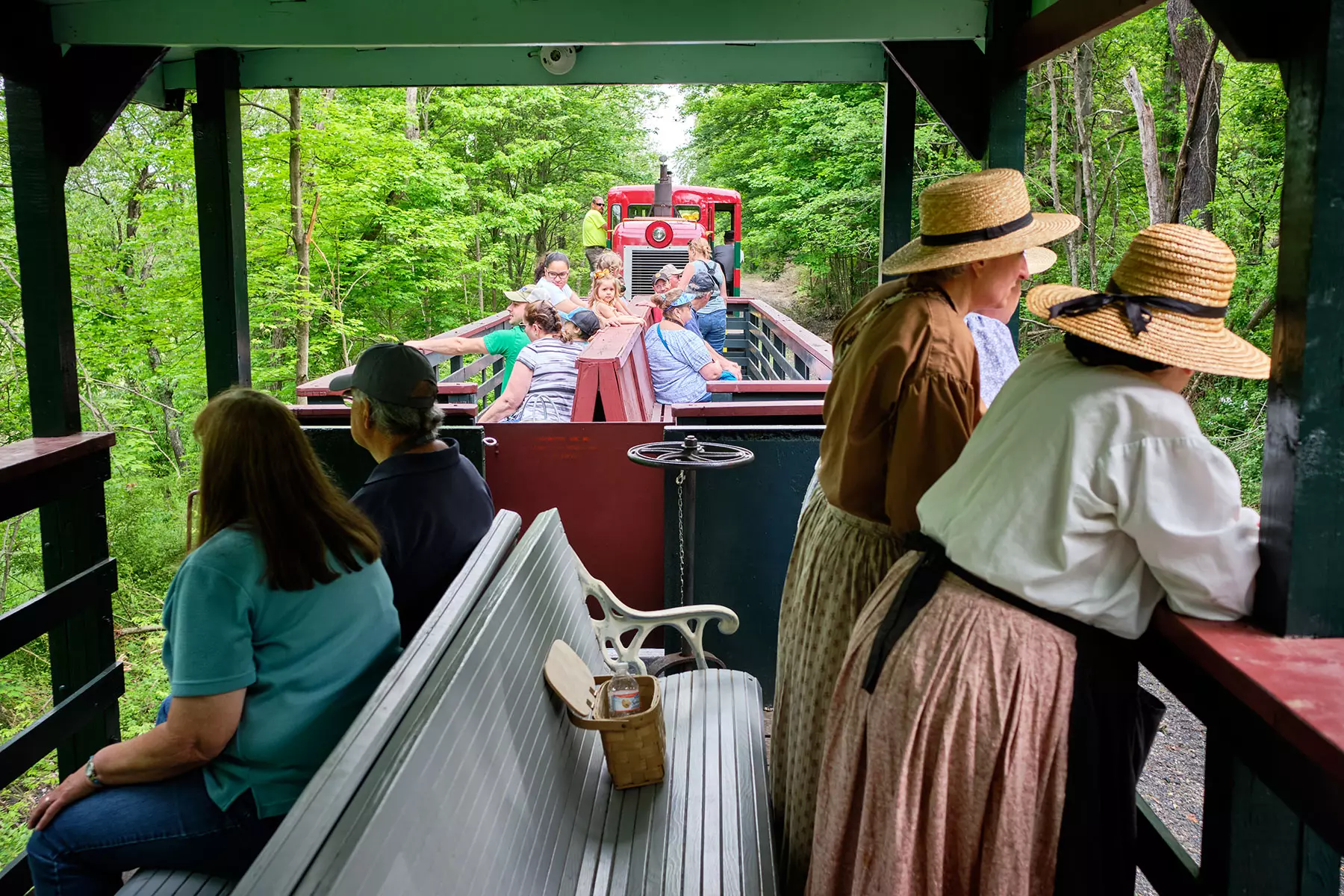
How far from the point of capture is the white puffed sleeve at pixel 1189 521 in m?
1.56

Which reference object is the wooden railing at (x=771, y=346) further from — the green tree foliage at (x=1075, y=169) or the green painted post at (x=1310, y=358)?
the green painted post at (x=1310, y=358)

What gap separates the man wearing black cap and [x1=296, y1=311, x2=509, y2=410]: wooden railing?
0.49 metres

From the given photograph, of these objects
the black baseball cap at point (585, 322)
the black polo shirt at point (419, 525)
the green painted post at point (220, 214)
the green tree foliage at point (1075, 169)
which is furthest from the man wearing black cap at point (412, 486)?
the green tree foliage at point (1075, 169)

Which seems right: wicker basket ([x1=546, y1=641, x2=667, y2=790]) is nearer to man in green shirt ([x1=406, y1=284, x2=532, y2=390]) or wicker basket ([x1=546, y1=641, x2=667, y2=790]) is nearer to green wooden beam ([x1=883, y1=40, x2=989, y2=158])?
green wooden beam ([x1=883, y1=40, x2=989, y2=158])

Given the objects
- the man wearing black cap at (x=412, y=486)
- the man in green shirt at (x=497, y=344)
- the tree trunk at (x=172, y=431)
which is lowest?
the tree trunk at (x=172, y=431)

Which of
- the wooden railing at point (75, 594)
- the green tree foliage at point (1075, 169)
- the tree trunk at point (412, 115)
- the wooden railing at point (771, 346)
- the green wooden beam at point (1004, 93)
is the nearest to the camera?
the wooden railing at point (75, 594)

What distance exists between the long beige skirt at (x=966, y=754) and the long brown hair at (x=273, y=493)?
3.58ft

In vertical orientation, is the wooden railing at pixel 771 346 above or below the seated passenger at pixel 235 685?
above

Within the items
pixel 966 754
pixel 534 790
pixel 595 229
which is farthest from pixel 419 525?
pixel 595 229

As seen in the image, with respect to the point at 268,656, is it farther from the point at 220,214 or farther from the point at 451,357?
the point at 451,357

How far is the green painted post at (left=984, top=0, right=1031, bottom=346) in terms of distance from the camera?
3602 mm

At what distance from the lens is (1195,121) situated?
932 centimetres

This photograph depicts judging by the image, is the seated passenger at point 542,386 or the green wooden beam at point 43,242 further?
the seated passenger at point 542,386

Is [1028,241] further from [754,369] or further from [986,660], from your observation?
[754,369]
